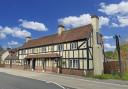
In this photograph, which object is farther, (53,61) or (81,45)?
(53,61)

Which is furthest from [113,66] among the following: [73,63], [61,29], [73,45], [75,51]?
[61,29]

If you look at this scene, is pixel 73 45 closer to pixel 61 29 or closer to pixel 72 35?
pixel 72 35

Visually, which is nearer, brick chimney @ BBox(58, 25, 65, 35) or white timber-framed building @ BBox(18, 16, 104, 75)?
white timber-framed building @ BBox(18, 16, 104, 75)

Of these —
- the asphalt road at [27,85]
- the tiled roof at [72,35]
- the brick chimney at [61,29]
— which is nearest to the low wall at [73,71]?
the tiled roof at [72,35]

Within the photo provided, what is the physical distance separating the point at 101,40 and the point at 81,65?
677 centimetres

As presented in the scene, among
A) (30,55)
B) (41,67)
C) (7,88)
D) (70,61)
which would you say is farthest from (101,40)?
(7,88)

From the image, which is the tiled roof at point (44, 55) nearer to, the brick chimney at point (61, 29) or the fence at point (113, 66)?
the brick chimney at point (61, 29)

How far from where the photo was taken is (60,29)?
50.5 meters

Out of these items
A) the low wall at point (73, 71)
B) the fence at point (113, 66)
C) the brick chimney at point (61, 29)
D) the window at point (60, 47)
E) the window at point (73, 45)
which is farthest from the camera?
the brick chimney at point (61, 29)

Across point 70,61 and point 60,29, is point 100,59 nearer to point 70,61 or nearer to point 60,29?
point 70,61

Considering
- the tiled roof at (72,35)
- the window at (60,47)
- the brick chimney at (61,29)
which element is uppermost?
the brick chimney at (61,29)

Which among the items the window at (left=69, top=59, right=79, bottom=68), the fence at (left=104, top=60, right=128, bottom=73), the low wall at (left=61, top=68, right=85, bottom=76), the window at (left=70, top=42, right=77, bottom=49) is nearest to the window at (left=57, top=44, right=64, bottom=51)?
the window at (left=70, top=42, right=77, bottom=49)

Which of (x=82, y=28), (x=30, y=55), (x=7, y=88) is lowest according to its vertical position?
(x=7, y=88)

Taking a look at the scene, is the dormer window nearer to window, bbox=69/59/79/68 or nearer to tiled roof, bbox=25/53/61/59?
window, bbox=69/59/79/68
